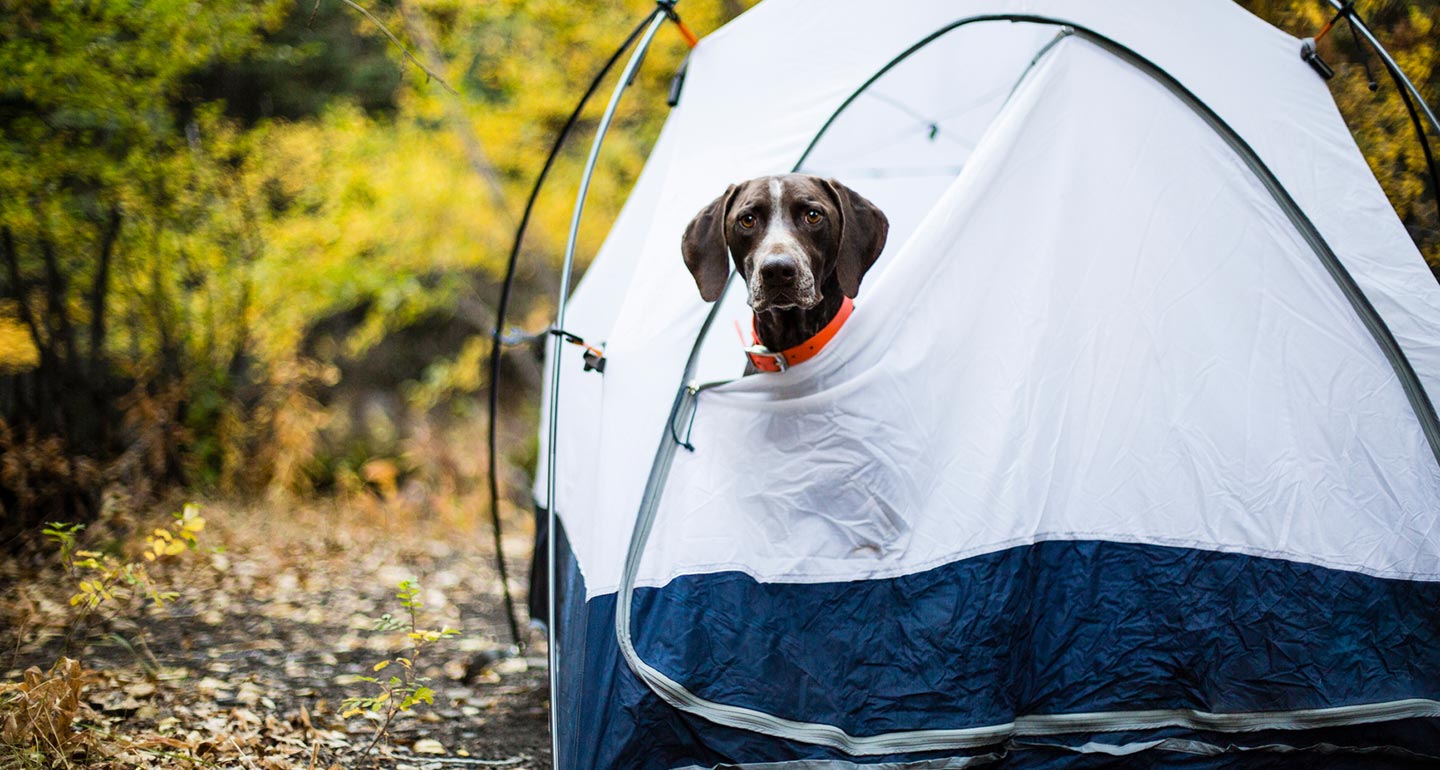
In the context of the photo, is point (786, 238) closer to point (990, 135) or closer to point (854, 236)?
point (854, 236)

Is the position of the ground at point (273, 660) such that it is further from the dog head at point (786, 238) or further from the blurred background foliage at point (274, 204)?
the dog head at point (786, 238)

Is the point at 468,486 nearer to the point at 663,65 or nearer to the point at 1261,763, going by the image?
the point at 663,65

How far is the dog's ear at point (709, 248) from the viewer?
9.25ft

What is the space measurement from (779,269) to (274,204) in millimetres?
5625

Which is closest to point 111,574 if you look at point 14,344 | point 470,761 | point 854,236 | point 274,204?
point 470,761

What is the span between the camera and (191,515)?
308 centimetres

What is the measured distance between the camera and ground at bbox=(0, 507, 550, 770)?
288 cm

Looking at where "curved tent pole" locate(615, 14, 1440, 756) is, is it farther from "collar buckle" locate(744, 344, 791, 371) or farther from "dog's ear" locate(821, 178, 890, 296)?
"dog's ear" locate(821, 178, 890, 296)

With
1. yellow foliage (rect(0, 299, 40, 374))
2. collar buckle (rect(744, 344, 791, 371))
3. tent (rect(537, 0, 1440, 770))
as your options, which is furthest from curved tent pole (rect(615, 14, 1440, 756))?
yellow foliage (rect(0, 299, 40, 374))

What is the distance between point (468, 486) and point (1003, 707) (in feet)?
20.6

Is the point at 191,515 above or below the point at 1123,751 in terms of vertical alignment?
above

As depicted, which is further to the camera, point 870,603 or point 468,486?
point 468,486

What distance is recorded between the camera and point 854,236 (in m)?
2.87

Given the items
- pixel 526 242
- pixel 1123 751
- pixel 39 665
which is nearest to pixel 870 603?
pixel 1123 751
